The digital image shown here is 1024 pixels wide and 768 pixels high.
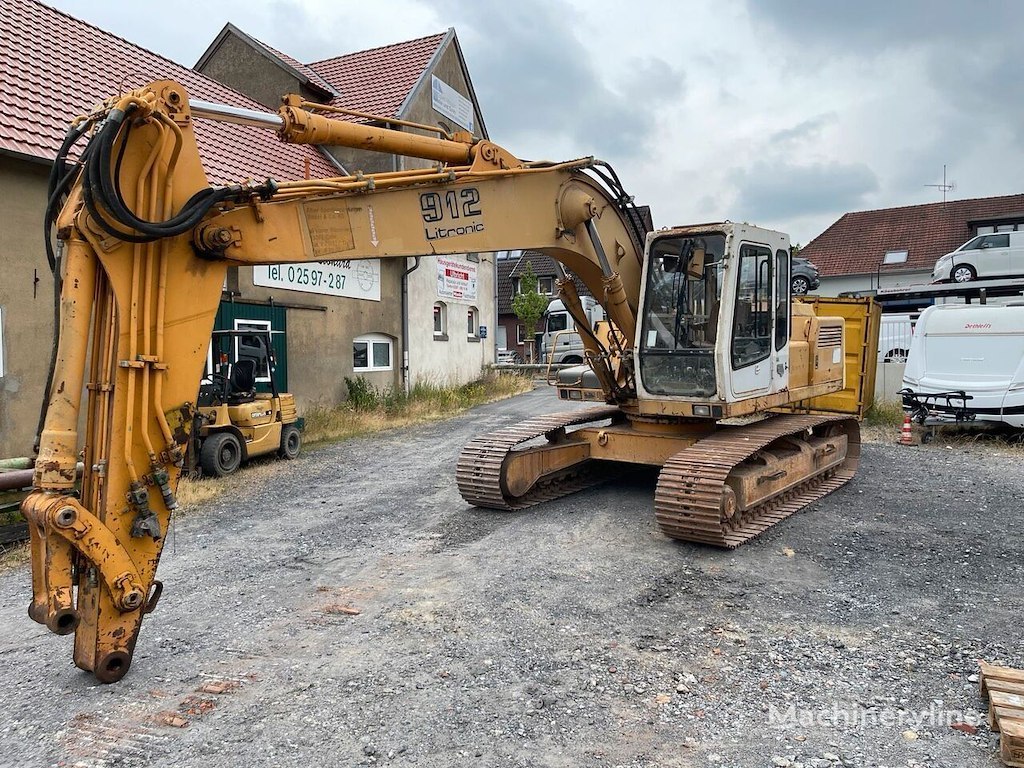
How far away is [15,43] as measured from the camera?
1151cm

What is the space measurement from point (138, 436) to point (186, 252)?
104 cm

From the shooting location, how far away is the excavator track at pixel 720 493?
5.96m

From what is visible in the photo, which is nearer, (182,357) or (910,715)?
(910,715)

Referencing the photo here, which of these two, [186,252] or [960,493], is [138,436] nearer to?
[186,252]

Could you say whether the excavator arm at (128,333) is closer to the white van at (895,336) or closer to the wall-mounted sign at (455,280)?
the wall-mounted sign at (455,280)

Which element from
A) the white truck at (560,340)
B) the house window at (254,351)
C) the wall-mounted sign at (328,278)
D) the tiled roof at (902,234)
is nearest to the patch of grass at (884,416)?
the wall-mounted sign at (328,278)

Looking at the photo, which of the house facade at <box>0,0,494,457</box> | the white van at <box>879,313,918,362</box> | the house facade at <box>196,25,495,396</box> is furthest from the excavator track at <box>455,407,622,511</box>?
the white van at <box>879,313,918,362</box>

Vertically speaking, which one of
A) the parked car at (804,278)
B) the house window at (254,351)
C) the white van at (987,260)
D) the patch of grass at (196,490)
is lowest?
the patch of grass at (196,490)

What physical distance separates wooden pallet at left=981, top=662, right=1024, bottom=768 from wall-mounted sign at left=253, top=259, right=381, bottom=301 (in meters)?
10.5

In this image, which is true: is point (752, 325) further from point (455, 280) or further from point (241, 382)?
point (455, 280)

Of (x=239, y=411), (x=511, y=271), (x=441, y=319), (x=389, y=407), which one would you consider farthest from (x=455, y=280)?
(x=511, y=271)

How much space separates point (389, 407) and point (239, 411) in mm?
5913

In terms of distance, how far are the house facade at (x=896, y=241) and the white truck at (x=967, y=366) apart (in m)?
20.3

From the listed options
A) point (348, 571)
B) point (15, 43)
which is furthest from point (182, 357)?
point (15, 43)
